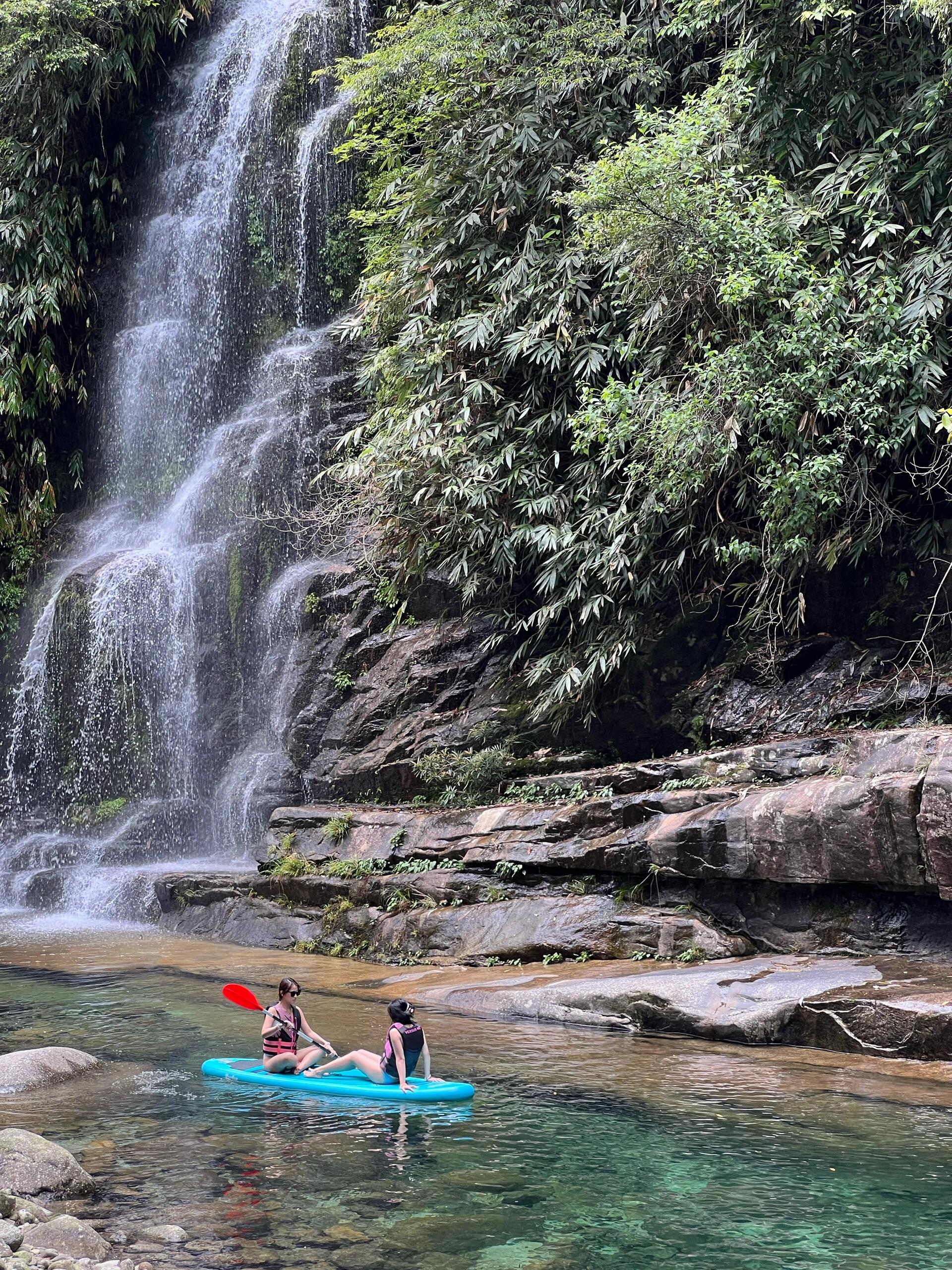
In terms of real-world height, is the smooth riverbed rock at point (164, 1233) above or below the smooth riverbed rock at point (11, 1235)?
below

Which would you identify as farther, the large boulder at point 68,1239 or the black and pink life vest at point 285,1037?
the black and pink life vest at point 285,1037

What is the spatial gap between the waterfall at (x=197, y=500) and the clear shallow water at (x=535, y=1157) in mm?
8277

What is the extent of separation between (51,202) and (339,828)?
564 inches

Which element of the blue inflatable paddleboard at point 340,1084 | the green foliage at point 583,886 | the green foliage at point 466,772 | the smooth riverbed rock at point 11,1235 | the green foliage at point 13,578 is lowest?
the blue inflatable paddleboard at point 340,1084

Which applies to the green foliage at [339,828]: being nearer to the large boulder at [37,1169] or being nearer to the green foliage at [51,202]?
the large boulder at [37,1169]

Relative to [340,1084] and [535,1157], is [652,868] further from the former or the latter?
[535,1157]

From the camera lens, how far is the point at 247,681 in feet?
57.3

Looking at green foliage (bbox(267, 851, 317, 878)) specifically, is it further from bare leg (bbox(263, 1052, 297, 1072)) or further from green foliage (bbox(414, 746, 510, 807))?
bare leg (bbox(263, 1052, 297, 1072))

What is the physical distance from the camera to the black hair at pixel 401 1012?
6953 mm

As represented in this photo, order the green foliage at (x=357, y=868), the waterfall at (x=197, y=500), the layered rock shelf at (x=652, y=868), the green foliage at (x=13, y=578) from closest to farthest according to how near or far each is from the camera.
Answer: the layered rock shelf at (x=652, y=868) → the green foliage at (x=357, y=868) → the waterfall at (x=197, y=500) → the green foliage at (x=13, y=578)

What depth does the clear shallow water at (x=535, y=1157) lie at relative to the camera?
4.76 m

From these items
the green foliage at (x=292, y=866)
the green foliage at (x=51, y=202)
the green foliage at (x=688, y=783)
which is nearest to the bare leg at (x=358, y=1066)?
the green foliage at (x=688, y=783)

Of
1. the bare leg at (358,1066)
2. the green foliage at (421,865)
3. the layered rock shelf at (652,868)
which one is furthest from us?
the green foliage at (421,865)

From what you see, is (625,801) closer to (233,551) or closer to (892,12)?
(892,12)
